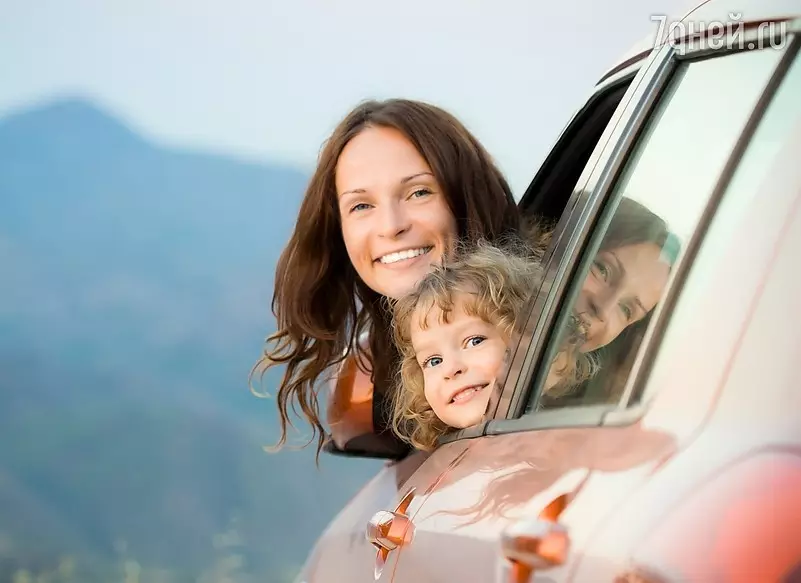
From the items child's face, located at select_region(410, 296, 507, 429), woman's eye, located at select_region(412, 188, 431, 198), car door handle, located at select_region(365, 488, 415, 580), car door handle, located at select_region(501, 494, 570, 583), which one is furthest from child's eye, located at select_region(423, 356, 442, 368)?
car door handle, located at select_region(501, 494, 570, 583)

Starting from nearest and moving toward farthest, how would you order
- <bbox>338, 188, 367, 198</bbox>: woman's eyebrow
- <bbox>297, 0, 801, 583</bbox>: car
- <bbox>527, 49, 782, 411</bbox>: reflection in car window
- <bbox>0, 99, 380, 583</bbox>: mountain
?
1. <bbox>297, 0, 801, 583</bbox>: car
2. <bbox>527, 49, 782, 411</bbox>: reflection in car window
3. <bbox>338, 188, 367, 198</bbox>: woman's eyebrow
4. <bbox>0, 99, 380, 583</bbox>: mountain

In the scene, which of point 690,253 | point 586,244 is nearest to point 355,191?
point 586,244

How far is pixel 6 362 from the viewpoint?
1129cm

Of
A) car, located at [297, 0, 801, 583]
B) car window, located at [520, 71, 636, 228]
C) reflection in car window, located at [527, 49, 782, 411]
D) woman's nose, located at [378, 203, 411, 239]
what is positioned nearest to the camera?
car, located at [297, 0, 801, 583]

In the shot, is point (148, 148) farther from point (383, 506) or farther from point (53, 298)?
point (383, 506)

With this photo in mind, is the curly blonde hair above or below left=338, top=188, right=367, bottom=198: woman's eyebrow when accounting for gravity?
below

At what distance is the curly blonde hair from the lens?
7.52ft

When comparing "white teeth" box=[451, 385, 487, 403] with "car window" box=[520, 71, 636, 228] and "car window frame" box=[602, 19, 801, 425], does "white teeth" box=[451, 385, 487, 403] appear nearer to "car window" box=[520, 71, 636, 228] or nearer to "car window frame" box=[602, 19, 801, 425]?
"car window" box=[520, 71, 636, 228]

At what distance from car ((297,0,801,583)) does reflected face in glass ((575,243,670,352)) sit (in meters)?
0.03

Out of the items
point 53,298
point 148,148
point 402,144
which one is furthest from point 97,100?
point 402,144

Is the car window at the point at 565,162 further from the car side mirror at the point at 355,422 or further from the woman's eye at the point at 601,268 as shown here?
the woman's eye at the point at 601,268

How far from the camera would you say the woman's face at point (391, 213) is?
287cm

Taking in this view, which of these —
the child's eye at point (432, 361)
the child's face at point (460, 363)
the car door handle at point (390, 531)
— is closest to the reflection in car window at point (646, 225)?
the car door handle at point (390, 531)

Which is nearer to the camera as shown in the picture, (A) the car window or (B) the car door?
(B) the car door
